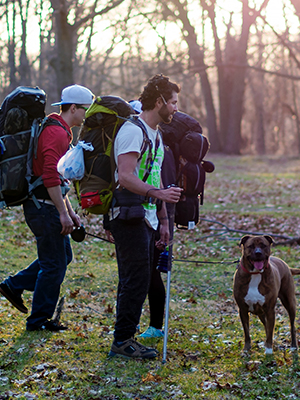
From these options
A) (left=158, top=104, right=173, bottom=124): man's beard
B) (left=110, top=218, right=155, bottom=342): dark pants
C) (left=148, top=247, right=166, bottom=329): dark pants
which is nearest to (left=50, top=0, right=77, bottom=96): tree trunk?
(left=148, top=247, right=166, bottom=329): dark pants

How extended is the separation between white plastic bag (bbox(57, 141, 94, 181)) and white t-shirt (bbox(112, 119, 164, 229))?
27cm

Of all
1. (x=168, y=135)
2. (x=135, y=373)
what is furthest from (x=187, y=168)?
(x=135, y=373)

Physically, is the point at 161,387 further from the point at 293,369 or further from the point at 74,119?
the point at 74,119

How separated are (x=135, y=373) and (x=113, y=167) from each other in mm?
1789

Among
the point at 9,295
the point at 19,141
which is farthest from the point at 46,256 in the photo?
the point at 19,141

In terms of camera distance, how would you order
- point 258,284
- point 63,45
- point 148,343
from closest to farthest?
point 258,284 < point 148,343 < point 63,45

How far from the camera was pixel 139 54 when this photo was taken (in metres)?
31.9

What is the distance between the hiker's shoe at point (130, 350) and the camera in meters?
4.71

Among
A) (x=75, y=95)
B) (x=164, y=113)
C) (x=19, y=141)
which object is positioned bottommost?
(x=19, y=141)

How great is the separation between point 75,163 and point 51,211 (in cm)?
107

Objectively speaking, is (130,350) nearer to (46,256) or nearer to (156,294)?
(156,294)

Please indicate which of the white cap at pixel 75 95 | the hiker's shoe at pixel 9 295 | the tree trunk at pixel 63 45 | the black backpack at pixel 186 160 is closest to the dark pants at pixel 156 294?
the black backpack at pixel 186 160

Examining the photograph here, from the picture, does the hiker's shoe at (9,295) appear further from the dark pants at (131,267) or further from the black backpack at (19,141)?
the dark pants at (131,267)

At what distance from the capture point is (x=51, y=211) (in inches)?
203
